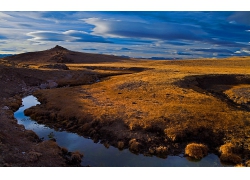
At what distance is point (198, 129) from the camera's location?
90.1 feet

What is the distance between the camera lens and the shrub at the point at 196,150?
23069 millimetres

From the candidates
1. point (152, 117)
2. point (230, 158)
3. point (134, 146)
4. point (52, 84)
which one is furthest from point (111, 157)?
point (52, 84)

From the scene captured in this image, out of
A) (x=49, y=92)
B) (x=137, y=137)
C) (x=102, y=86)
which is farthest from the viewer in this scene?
(x=102, y=86)

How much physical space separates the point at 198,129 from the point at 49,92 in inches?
1212

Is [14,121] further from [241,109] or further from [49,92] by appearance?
[241,109]

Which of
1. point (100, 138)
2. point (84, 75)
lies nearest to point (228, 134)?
point (100, 138)

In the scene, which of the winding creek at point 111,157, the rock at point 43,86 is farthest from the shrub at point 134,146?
the rock at point 43,86

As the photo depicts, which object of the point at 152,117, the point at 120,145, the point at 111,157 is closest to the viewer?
the point at 111,157

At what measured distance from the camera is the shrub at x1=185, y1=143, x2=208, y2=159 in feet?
75.7

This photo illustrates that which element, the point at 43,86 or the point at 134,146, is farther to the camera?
the point at 43,86

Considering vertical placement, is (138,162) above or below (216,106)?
below

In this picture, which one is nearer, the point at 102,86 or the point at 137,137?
the point at 137,137

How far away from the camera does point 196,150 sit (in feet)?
77.1

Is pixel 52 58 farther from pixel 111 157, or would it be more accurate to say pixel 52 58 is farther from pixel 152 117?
pixel 111 157
